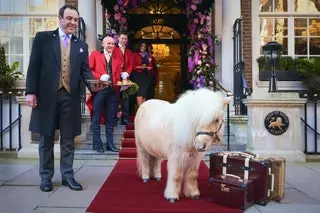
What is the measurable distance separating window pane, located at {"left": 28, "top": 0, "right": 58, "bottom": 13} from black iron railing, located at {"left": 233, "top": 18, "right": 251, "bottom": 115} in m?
5.34

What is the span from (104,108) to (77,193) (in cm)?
310

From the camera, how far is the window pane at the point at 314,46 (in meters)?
12.4

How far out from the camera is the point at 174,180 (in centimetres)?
460

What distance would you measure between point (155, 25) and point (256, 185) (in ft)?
31.7

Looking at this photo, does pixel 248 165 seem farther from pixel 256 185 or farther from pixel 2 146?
pixel 2 146

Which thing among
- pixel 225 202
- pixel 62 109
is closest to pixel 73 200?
pixel 62 109

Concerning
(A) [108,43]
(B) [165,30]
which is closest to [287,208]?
(A) [108,43]

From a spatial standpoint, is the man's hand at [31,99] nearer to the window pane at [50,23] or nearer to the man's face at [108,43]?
the man's face at [108,43]

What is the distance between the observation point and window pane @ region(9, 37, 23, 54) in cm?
1243

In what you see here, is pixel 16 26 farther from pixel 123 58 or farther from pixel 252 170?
pixel 252 170

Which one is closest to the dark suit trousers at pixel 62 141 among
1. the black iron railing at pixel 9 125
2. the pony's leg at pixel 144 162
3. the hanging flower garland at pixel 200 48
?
the pony's leg at pixel 144 162

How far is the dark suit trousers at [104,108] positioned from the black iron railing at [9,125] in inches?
95.7

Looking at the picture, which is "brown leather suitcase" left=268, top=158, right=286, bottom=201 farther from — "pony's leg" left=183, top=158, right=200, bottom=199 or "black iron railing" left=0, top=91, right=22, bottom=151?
"black iron railing" left=0, top=91, right=22, bottom=151

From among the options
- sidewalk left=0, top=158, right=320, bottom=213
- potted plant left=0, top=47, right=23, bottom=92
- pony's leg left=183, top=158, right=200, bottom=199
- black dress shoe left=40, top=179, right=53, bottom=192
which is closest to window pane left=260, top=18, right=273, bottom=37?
sidewalk left=0, top=158, right=320, bottom=213
